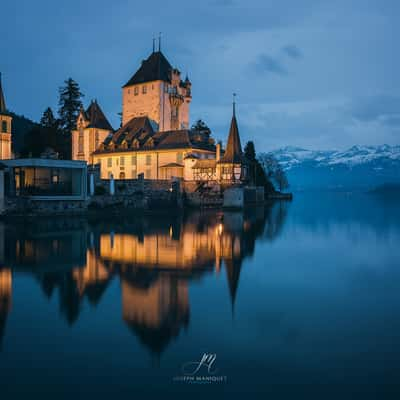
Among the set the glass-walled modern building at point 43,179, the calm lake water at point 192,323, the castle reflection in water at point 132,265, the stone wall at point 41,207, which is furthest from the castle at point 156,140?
the calm lake water at point 192,323

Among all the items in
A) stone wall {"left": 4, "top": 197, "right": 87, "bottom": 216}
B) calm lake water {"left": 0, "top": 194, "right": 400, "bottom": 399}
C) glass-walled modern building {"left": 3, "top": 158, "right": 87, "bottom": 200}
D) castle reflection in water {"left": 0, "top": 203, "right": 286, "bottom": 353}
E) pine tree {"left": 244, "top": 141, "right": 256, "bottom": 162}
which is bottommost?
calm lake water {"left": 0, "top": 194, "right": 400, "bottom": 399}

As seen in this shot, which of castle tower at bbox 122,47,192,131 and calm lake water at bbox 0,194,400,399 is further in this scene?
castle tower at bbox 122,47,192,131

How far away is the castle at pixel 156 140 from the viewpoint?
2035 inches

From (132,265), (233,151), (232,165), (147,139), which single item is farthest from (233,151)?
(132,265)

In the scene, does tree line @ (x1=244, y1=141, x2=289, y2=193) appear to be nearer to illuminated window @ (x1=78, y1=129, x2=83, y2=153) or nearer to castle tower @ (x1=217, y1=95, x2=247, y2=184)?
castle tower @ (x1=217, y1=95, x2=247, y2=184)

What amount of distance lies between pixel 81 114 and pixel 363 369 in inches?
2358

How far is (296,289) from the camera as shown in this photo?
1184 cm

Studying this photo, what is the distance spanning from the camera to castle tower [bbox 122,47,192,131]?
208 feet

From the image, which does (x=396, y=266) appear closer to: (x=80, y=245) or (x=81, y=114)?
(x=80, y=245)

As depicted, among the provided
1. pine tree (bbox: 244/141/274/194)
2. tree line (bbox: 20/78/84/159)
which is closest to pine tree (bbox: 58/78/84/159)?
tree line (bbox: 20/78/84/159)

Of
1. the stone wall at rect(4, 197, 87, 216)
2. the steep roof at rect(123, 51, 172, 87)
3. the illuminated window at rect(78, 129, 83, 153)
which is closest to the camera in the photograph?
the stone wall at rect(4, 197, 87, 216)

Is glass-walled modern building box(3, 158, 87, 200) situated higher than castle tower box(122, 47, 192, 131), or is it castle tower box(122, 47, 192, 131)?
castle tower box(122, 47, 192, 131)

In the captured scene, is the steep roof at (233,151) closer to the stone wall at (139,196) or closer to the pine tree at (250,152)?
the stone wall at (139,196)

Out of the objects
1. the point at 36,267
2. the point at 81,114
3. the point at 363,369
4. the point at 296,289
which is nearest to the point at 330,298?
the point at 296,289
